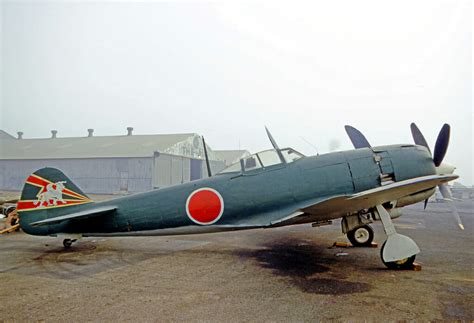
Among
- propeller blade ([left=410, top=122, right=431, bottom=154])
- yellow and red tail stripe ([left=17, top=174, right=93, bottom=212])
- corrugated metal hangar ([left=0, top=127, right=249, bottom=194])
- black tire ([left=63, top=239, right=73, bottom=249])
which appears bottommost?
black tire ([left=63, top=239, right=73, bottom=249])

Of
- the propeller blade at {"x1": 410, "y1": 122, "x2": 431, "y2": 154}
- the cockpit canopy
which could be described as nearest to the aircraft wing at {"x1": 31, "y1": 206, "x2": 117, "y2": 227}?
the cockpit canopy

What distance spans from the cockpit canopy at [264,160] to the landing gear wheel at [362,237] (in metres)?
2.59

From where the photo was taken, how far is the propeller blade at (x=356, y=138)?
8789 mm

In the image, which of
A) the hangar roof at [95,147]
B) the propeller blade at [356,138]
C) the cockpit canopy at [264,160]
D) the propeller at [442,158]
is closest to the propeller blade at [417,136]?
the propeller at [442,158]

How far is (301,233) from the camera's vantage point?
1040cm

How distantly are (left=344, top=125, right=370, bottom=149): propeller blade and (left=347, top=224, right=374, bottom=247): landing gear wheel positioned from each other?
2259mm

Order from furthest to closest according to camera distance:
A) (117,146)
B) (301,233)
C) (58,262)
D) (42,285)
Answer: (117,146), (301,233), (58,262), (42,285)

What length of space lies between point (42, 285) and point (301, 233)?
746 cm

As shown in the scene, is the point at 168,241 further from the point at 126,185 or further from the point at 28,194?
the point at 126,185

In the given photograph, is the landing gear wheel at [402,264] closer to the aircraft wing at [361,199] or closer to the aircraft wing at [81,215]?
the aircraft wing at [361,199]

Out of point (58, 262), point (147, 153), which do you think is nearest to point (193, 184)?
point (58, 262)

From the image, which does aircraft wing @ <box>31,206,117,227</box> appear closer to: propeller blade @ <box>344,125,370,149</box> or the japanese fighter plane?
the japanese fighter plane

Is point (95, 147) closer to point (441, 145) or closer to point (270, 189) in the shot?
point (270, 189)

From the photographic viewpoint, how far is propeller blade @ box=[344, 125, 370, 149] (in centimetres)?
879
